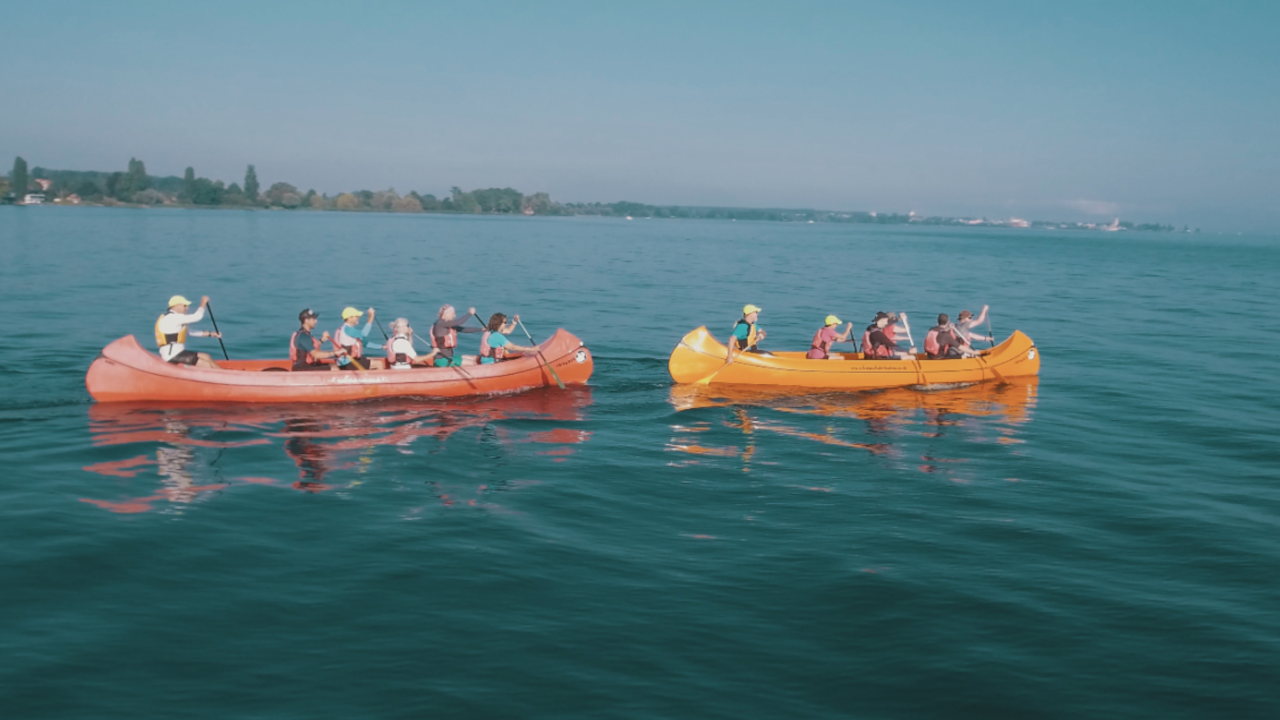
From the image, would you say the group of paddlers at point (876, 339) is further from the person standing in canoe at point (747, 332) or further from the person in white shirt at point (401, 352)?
the person in white shirt at point (401, 352)

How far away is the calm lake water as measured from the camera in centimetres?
857

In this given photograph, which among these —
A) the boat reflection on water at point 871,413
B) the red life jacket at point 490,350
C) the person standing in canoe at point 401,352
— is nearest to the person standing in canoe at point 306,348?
the person standing in canoe at point 401,352

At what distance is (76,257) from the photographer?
5534 cm

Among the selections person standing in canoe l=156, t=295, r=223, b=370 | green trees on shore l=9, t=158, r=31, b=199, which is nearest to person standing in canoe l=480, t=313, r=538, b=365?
person standing in canoe l=156, t=295, r=223, b=370

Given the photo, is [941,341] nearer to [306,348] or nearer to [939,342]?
[939,342]

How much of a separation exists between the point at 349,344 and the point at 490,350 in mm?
2999

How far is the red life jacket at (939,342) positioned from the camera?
73.8 feet

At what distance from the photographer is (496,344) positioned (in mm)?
20266

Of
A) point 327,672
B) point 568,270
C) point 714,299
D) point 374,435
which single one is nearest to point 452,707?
point 327,672

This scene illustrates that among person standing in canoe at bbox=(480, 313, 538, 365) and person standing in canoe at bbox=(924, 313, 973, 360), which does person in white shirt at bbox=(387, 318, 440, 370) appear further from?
person standing in canoe at bbox=(924, 313, 973, 360)

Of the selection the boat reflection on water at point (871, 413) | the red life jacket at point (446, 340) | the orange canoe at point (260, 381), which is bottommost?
the boat reflection on water at point (871, 413)

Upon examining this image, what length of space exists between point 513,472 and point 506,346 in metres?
5.99

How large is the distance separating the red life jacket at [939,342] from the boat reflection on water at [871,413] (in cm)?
83

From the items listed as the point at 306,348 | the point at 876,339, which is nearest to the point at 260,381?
the point at 306,348
